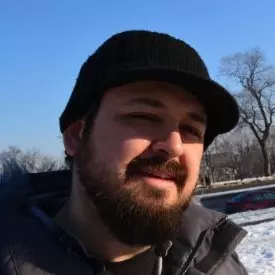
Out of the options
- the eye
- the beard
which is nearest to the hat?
the eye

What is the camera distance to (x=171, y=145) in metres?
1.64

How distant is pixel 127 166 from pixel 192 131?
31cm

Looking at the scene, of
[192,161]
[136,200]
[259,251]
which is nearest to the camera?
[136,200]

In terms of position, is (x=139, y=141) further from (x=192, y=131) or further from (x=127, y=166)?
(x=192, y=131)

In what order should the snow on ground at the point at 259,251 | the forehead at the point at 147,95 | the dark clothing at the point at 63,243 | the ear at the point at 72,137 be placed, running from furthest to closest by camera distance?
the snow on ground at the point at 259,251
the ear at the point at 72,137
the forehead at the point at 147,95
the dark clothing at the point at 63,243

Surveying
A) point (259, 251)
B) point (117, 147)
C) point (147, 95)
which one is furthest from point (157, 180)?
point (259, 251)

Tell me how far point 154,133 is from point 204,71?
0.31m

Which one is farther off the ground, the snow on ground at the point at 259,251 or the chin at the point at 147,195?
the chin at the point at 147,195

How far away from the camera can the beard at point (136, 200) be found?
1614 mm

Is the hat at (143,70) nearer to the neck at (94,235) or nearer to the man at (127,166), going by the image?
the man at (127,166)

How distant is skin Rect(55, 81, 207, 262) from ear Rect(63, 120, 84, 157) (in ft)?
0.14

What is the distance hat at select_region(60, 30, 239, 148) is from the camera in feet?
5.44

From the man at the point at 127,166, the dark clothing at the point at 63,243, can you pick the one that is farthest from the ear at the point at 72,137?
the dark clothing at the point at 63,243

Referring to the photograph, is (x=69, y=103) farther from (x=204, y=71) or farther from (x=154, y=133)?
(x=204, y=71)
